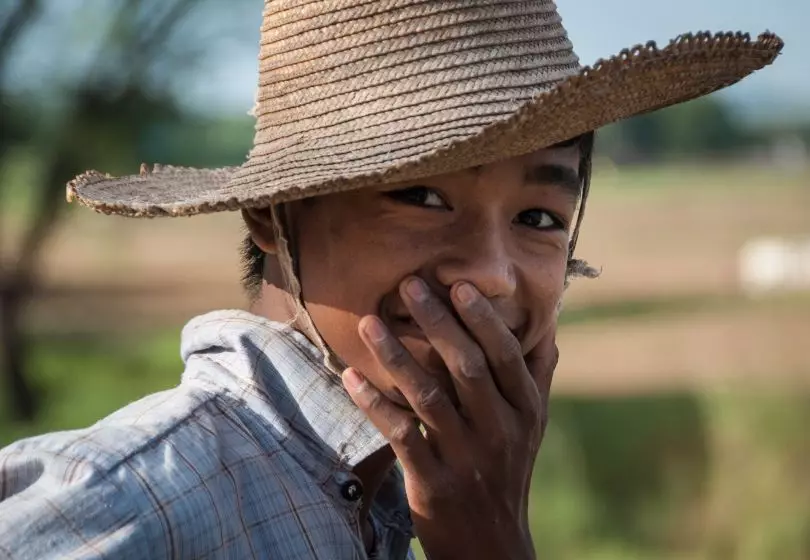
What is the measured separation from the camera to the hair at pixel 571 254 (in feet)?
7.01

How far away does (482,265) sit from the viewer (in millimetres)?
1794

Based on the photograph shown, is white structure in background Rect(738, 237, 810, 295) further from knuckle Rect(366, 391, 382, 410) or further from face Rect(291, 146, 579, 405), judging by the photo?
knuckle Rect(366, 391, 382, 410)

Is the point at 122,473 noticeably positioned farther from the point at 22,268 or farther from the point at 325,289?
the point at 22,268

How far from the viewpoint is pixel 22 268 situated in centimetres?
868

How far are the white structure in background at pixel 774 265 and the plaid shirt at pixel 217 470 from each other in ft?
24.4

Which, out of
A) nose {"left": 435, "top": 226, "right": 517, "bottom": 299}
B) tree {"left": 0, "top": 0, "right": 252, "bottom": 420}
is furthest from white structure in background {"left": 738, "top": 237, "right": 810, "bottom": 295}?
nose {"left": 435, "top": 226, "right": 517, "bottom": 299}

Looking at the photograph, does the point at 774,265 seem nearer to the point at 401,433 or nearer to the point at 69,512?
the point at 401,433

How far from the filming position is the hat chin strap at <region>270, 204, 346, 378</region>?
1.88 m

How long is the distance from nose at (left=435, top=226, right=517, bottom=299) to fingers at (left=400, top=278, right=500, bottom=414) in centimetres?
5

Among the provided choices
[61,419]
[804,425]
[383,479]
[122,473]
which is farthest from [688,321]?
[122,473]

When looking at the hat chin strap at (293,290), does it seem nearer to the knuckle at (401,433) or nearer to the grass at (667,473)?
the knuckle at (401,433)

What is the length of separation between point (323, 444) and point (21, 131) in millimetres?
6905

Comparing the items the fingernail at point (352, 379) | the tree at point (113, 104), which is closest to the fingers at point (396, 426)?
the fingernail at point (352, 379)

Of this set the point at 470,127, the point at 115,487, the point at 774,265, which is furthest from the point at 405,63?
the point at 774,265
